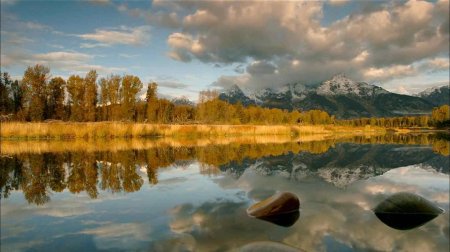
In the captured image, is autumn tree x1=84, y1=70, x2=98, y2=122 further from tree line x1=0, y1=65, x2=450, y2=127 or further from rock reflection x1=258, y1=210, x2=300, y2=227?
rock reflection x1=258, y1=210, x2=300, y2=227

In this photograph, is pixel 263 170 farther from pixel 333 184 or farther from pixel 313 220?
pixel 313 220

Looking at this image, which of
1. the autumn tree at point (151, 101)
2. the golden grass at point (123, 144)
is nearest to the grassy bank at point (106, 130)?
the golden grass at point (123, 144)

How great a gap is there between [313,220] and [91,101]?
62.5 meters

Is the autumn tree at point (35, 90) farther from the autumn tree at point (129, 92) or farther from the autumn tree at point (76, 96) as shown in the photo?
the autumn tree at point (129, 92)

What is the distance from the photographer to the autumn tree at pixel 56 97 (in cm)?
6094

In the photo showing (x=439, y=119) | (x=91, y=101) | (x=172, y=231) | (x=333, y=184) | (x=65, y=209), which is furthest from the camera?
(x=439, y=119)

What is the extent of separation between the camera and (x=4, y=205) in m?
8.63

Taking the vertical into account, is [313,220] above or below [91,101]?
below

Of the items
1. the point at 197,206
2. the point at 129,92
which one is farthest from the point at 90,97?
the point at 197,206

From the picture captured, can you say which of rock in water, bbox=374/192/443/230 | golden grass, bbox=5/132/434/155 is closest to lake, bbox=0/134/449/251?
rock in water, bbox=374/192/443/230

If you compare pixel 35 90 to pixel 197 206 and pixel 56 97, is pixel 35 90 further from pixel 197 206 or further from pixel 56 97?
pixel 197 206

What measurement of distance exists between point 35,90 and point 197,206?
194 feet

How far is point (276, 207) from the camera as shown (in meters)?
8.02

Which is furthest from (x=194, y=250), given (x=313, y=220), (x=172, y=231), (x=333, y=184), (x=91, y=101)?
(x=91, y=101)
